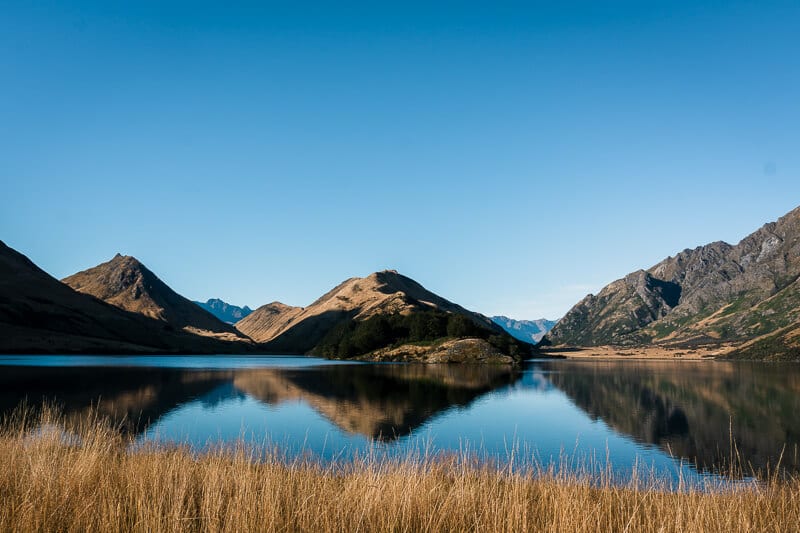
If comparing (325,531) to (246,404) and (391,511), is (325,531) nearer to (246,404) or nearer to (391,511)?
(391,511)

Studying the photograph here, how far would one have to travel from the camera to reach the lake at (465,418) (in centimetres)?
3822

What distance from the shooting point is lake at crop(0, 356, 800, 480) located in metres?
38.2

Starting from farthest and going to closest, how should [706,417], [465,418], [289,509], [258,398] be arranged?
[258,398] < [706,417] < [465,418] < [289,509]

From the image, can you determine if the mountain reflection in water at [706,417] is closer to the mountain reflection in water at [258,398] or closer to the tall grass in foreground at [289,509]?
the tall grass in foreground at [289,509]

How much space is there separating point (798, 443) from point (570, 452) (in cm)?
2312

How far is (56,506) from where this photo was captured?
12.4 meters

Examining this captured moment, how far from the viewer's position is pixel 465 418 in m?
57.7

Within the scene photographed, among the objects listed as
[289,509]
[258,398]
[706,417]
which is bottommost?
[258,398]

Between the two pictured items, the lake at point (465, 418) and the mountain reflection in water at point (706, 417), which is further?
→ the mountain reflection in water at point (706, 417)

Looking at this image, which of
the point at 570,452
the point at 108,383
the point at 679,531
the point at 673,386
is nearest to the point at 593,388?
the point at 673,386

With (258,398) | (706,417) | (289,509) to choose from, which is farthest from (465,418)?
(289,509)

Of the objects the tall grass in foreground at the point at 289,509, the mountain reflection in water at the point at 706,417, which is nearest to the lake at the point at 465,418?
the mountain reflection in water at the point at 706,417

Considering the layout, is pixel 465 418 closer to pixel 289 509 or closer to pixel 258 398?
pixel 258 398

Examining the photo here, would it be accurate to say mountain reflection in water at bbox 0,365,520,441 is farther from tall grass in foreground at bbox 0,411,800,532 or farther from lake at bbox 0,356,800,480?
tall grass in foreground at bbox 0,411,800,532
